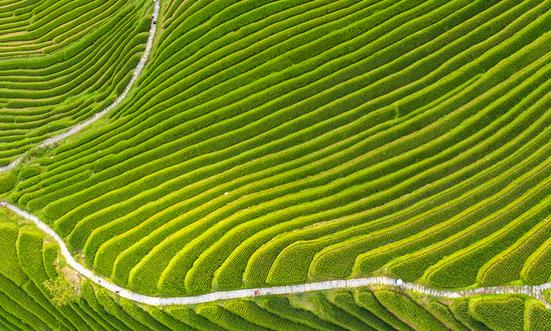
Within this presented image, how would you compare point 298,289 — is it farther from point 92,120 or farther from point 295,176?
point 92,120

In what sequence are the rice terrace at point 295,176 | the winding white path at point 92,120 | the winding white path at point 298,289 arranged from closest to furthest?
the winding white path at point 298,289, the rice terrace at point 295,176, the winding white path at point 92,120

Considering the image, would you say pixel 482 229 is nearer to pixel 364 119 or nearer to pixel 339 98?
pixel 364 119

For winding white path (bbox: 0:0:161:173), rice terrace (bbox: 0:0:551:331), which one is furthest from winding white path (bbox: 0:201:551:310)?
winding white path (bbox: 0:0:161:173)

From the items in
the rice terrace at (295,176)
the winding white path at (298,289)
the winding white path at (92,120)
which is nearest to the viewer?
the winding white path at (298,289)

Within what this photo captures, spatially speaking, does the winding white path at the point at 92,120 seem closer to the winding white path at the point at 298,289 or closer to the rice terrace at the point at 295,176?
the rice terrace at the point at 295,176

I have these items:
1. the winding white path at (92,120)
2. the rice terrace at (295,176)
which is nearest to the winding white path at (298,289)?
the rice terrace at (295,176)

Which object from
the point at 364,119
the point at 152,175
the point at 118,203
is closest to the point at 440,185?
the point at 364,119
